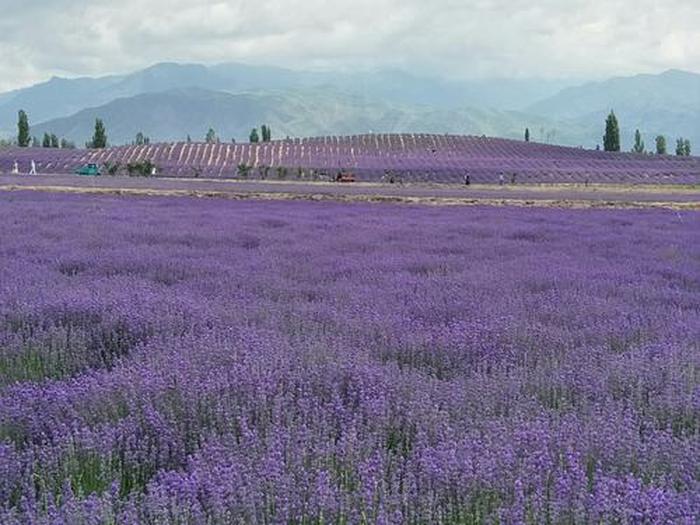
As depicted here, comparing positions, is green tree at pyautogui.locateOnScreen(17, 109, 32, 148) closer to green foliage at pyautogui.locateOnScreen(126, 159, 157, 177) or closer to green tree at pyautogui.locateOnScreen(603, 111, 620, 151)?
green foliage at pyautogui.locateOnScreen(126, 159, 157, 177)

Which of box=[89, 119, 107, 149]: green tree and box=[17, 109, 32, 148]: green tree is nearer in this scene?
box=[17, 109, 32, 148]: green tree

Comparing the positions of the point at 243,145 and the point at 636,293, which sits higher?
the point at 243,145

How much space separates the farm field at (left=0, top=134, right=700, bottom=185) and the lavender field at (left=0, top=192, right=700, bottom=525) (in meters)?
43.6

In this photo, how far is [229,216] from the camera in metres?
16.5

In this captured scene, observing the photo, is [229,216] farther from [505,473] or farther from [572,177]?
[572,177]

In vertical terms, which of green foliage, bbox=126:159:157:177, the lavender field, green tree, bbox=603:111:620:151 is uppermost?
green tree, bbox=603:111:620:151

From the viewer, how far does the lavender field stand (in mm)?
2805

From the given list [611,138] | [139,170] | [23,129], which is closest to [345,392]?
[139,170]

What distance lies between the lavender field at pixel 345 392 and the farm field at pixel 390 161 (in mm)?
43603

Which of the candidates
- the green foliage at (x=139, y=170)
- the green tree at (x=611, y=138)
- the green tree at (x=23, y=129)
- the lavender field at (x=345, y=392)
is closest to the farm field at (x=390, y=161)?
the green foliage at (x=139, y=170)

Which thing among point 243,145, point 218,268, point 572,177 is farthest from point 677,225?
point 243,145

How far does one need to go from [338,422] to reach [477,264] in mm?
5929

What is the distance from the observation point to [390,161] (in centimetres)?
6838

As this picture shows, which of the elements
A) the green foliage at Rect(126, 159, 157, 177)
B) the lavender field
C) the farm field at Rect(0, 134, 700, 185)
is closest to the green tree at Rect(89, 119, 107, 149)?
the farm field at Rect(0, 134, 700, 185)
